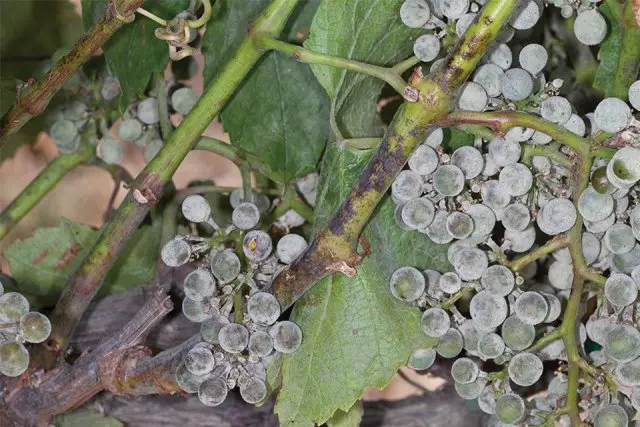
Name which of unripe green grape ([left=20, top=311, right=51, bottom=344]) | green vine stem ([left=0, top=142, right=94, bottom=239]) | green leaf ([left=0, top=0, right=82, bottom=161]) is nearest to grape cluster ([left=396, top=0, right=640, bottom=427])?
unripe green grape ([left=20, top=311, right=51, bottom=344])

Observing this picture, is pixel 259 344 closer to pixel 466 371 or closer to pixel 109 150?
pixel 466 371

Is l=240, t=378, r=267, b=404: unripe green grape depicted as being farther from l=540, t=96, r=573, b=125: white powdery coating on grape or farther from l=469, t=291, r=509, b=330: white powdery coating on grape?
l=540, t=96, r=573, b=125: white powdery coating on grape

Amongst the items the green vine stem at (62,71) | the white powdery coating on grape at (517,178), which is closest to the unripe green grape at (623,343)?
the white powdery coating on grape at (517,178)

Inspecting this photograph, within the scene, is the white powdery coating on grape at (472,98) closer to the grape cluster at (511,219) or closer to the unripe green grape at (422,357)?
the grape cluster at (511,219)

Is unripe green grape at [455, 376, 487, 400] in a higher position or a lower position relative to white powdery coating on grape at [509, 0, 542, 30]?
lower

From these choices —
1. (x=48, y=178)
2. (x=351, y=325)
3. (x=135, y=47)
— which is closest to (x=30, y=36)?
(x=48, y=178)

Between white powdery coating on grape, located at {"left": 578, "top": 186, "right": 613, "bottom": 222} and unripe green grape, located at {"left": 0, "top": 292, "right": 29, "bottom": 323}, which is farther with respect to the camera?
unripe green grape, located at {"left": 0, "top": 292, "right": 29, "bottom": 323}

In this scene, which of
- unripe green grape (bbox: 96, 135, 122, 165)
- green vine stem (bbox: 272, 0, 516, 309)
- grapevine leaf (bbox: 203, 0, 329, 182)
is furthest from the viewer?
unripe green grape (bbox: 96, 135, 122, 165)
